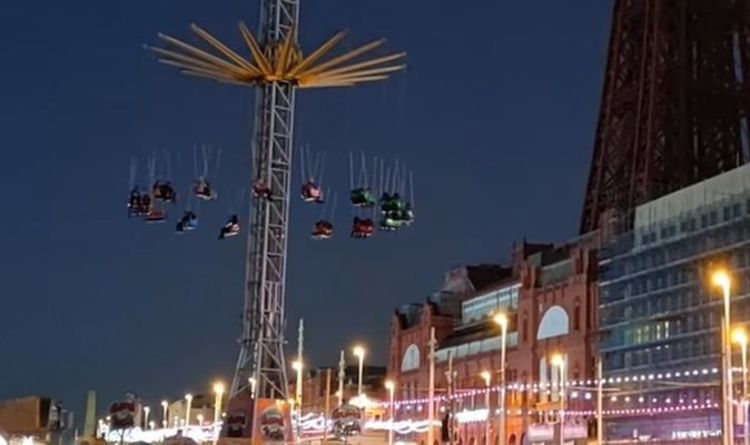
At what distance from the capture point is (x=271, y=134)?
5753 centimetres

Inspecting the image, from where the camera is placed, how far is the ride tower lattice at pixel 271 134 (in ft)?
184

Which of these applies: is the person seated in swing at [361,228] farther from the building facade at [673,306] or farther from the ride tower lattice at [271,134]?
the building facade at [673,306]

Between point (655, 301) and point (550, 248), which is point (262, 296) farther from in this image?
point (550, 248)

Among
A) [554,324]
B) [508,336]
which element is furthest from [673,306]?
[508,336]

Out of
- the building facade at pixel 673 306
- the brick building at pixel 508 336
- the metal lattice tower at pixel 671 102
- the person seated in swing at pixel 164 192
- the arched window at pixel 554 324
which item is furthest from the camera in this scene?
the metal lattice tower at pixel 671 102

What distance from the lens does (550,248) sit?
124625 millimetres

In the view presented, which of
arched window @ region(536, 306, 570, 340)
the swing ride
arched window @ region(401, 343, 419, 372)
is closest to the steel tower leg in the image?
the swing ride

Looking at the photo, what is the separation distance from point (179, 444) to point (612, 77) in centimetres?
10420

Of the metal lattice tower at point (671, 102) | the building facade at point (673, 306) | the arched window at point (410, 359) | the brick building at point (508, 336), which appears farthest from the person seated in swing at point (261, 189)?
the arched window at point (410, 359)

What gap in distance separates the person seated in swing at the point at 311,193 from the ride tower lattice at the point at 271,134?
1888mm

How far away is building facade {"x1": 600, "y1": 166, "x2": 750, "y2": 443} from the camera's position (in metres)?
89.9

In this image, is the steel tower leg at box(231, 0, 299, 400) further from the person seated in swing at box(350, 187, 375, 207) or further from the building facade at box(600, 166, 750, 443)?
the building facade at box(600, 166, 750, 443)

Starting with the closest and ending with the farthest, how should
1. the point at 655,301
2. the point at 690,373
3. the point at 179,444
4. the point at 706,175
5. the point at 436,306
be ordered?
the point at 179,444
the point at 690,373
the point at 655,301
the point at 706,175
the point at 436,306

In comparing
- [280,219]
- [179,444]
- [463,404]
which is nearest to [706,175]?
[463,404]
